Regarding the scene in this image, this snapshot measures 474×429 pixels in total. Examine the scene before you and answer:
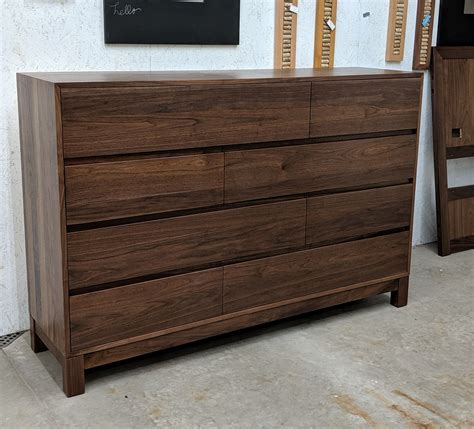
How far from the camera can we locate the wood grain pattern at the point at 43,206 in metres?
2.24

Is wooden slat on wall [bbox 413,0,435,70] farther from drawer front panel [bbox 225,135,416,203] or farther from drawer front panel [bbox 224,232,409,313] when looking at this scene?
drawer front panel [bbox 224,232,409,313]

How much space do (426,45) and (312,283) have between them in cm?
170

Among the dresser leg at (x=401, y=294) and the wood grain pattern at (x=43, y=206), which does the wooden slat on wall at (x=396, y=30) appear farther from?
the wood grain pattern at (x=43, y=206)

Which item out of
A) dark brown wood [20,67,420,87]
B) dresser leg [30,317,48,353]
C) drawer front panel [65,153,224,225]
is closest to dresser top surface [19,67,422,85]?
dark brown wood [20,67,420,87]

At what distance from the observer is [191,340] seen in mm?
2650

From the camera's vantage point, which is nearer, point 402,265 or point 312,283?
point 312,283

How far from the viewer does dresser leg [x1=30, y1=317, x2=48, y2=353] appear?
272cm

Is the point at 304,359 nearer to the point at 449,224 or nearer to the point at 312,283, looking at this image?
the point at 312,283

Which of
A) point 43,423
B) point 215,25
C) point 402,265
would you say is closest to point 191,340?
point 43,423

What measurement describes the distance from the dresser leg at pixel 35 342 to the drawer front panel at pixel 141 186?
67cm

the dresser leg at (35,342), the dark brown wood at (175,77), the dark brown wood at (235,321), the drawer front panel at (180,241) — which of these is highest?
the dark brown wood at (175,77)

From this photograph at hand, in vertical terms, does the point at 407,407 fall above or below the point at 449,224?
below

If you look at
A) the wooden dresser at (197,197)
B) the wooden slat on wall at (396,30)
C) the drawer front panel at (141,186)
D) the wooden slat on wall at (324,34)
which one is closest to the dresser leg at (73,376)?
the wooden dresser at (197,197)

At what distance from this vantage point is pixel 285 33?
3248mm
